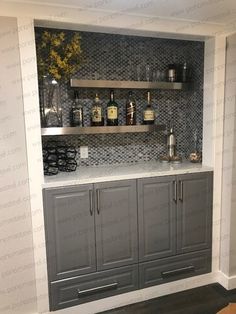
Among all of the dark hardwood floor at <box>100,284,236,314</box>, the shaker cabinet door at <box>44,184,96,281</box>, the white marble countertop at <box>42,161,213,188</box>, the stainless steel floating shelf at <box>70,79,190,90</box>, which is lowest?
the dark hardwood floor at <box>100,284,236,314</box>

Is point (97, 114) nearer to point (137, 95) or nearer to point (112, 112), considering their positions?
point (112, 112)

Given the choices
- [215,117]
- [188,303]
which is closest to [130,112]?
[215,117]

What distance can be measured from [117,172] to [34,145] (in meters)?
0.71

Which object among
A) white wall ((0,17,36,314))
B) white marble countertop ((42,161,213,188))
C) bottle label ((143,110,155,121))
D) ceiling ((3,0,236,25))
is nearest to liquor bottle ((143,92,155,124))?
bottle label ((143,110,155,121))

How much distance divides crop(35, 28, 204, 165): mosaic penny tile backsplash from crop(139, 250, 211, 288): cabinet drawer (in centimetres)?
97

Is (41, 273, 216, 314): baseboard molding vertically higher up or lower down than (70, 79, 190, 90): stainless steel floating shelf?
lower down

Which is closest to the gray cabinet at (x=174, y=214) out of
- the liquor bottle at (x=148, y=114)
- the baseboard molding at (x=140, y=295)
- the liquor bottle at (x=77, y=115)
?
the baseboard molding at (x=140, y=295)

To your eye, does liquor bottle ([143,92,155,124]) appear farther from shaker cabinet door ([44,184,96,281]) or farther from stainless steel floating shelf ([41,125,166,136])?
shaker cabinet door ([44,184,96,281])

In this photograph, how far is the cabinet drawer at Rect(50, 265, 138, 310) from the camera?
215cm

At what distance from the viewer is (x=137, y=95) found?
274 centimetres

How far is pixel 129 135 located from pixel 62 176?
859 millimetres

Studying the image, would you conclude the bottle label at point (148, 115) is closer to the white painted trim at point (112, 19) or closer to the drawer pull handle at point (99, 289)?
the white painted trim at point (112, 19)

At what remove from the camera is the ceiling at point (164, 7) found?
6.18 ft

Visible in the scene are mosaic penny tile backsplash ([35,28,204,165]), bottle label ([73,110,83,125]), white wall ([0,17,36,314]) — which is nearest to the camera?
white wall ([0,17,36,314])
